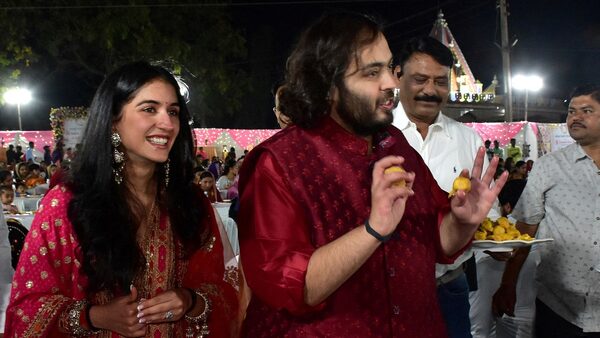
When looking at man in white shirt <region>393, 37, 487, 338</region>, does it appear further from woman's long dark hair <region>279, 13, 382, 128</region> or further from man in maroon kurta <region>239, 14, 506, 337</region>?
woman's long dark hair <region>279, 13, 382, 128</region>

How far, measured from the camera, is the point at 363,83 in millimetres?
1919

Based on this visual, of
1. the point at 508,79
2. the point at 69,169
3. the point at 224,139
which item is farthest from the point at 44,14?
the point at 69,169

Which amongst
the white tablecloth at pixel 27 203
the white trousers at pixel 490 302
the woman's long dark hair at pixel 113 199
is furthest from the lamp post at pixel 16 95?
the woman's long dark hair at pixel 113 199

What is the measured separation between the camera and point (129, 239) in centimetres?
234

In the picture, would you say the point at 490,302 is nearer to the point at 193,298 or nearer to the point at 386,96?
the point at 193,298

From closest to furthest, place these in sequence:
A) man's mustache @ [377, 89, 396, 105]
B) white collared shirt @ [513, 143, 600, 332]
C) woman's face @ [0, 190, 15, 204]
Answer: man's mustache @ [377, 89, 396, 105], white collared shirt @ [513, 143, 600, 332], woman's face @ [0, 190, 15, 204]

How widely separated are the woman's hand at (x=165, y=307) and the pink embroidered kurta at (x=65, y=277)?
110mm

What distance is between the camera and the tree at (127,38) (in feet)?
59.7

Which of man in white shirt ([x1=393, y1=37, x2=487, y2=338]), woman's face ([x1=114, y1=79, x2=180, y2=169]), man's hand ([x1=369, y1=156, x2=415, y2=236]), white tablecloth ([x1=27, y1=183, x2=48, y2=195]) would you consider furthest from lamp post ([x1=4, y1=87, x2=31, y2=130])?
man's hand ([x1=369, y1=156, x2=415, y2=236])

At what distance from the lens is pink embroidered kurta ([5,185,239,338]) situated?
7.22 feet

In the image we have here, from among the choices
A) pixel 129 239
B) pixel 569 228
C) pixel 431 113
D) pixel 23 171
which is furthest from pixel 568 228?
pixel 23 171

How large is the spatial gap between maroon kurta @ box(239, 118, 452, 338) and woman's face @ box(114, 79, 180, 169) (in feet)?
1.74

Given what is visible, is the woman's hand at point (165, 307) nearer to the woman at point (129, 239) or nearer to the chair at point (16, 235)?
the woman at point (129, 239)

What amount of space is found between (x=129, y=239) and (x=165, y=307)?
30cm
